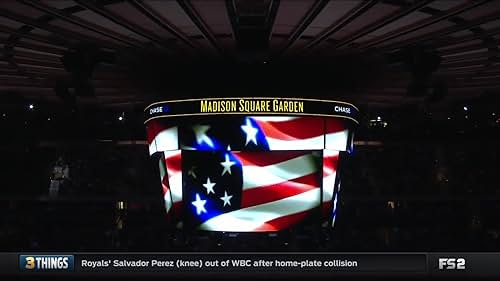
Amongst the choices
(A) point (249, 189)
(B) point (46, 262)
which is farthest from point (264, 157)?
(B) point (46, 262)

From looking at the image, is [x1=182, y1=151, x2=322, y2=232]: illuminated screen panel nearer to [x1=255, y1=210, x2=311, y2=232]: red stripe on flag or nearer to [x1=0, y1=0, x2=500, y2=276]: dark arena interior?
[x1=255, y1=210, x2=311, y2=232]: red stripe on flag

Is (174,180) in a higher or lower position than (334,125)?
lower

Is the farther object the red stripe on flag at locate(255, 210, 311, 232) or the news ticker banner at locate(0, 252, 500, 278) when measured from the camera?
the red stripe on flag at locate(255, 210, 311, 232)

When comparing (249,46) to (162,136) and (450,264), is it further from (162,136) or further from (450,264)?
(450,264)

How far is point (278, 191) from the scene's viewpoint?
949cm

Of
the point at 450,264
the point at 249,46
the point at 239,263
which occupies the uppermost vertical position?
the point at 249,46

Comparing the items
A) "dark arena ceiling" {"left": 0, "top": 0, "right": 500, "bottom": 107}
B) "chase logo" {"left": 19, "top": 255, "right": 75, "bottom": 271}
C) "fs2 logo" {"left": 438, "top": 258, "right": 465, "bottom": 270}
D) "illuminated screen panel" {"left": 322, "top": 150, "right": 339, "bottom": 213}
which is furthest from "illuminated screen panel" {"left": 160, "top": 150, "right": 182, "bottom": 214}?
"fs2 logo" {"left": 438, "top": 258, "right": 465, "bottom": 270}

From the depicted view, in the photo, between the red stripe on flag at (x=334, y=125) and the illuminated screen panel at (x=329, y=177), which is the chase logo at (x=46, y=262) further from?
the red stripe on flag at (x=334, y=125)

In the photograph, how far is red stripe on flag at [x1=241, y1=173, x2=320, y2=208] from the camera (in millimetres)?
9406

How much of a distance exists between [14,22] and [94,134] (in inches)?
689

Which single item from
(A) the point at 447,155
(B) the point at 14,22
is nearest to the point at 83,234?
(B) the point at 14,22

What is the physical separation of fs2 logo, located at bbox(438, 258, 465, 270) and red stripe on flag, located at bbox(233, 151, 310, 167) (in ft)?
9.46

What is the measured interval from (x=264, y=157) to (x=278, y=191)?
2.15 feet

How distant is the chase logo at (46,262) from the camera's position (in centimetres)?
816
